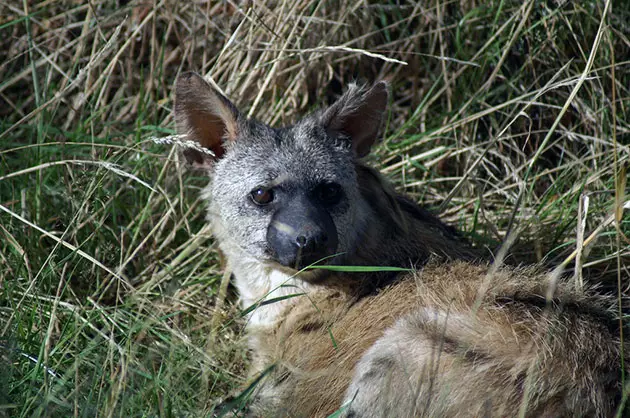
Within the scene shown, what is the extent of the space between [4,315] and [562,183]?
3.53m

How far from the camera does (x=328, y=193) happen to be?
4172mm

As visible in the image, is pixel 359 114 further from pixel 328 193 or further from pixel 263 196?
pixel 263 196

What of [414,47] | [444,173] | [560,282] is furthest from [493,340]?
[414,47]

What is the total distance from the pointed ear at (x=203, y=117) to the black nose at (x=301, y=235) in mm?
562

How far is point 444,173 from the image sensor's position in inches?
228

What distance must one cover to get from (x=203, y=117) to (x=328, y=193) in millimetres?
826

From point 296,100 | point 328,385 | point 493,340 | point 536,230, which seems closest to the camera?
point 493,340

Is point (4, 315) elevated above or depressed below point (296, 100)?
below

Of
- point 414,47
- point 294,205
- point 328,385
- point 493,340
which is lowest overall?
point 328,385

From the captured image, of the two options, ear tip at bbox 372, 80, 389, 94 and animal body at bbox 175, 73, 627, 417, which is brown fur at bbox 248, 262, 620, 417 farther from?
ear tip at bbox 372, 80, 389, 94

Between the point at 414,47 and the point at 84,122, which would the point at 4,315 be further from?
the point at 414,47

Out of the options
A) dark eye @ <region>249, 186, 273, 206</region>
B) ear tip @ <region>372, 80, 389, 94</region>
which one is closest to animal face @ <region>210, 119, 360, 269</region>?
dark eye @ <region>249, 186, 273, 206</region>

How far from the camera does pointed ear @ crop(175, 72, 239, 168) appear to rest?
420cm

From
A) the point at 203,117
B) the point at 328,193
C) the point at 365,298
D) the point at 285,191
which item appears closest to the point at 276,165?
the point at 285,191
